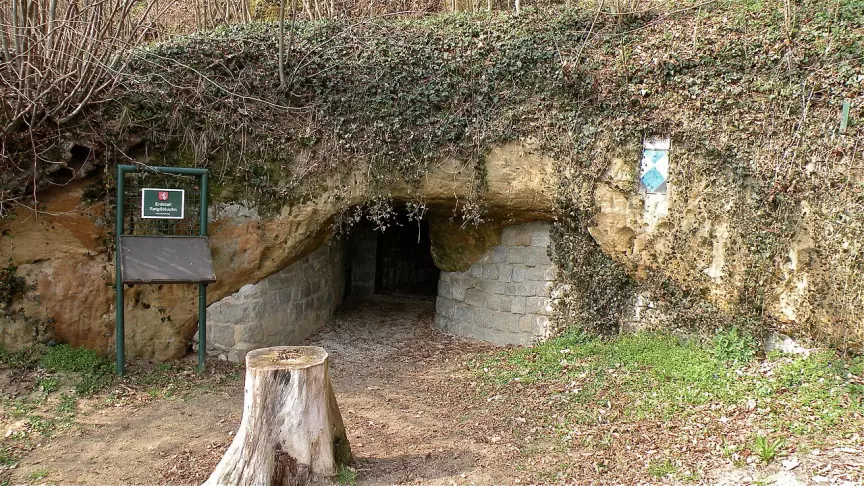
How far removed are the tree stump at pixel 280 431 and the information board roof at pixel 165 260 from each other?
6.67ft

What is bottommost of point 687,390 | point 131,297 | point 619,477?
point 619,477

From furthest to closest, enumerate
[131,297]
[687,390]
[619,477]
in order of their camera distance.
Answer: [131,297], [687,390], [619,477]

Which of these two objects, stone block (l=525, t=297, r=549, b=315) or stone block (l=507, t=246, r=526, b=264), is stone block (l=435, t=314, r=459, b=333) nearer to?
stone block (l=525, t=297, r=549, b=315)

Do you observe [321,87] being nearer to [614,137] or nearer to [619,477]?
[614,137]

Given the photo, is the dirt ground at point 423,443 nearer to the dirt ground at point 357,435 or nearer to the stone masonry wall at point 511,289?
the dirt ground at point 357,435

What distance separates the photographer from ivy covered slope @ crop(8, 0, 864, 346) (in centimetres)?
509

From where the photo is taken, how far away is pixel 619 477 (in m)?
3.85

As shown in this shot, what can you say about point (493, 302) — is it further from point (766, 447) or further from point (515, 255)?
point (766, 447)

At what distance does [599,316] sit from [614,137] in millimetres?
1940

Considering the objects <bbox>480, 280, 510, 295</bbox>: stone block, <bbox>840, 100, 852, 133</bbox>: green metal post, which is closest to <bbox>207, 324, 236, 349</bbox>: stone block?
<bbox>480, 280, 510, 295</bbox>: stone block

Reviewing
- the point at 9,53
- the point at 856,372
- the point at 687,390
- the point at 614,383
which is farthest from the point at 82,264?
the point at 856,372

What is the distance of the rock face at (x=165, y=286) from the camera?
559cm

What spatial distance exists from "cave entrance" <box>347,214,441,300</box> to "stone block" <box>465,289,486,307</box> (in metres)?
3.11

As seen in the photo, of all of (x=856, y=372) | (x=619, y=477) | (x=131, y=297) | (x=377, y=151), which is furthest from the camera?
(x=377, y=151)
